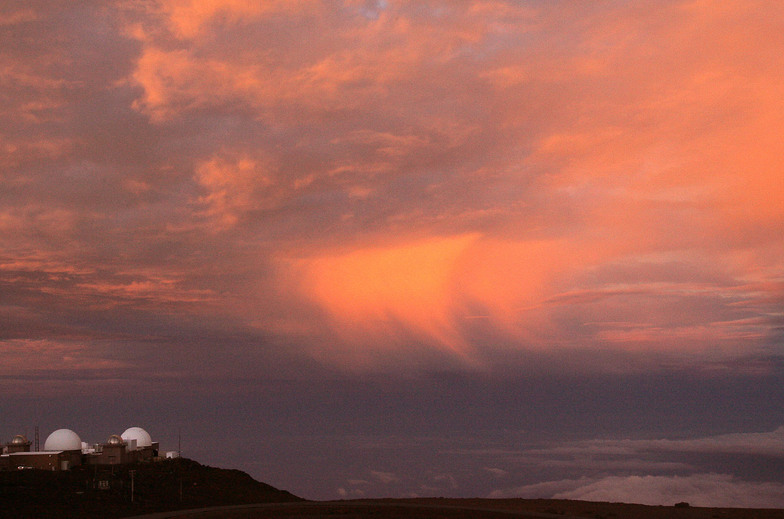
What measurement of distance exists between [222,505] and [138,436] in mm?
51319

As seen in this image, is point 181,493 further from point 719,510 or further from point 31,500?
point 719,510

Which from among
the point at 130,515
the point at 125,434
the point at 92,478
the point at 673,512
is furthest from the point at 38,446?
the point at 673,512

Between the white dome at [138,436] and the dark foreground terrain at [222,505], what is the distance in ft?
70.7

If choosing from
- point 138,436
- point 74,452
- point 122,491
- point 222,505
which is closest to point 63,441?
point 74,452

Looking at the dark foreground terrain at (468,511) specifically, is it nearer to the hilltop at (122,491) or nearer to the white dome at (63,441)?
the hilltop at (122,491)

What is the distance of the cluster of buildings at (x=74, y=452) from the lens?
104 m

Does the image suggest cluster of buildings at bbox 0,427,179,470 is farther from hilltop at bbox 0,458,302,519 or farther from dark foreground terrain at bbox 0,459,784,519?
dark foreground terrain at bbox 0,459,784,519

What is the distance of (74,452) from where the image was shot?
4313 inches

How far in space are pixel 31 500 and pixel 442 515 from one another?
1624 inches

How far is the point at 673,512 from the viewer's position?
66250 mm

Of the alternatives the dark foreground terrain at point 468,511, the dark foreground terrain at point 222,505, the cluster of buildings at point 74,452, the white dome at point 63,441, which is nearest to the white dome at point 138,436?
the cluster of buildings at point 74,452

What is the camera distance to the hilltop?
7111 centimetres

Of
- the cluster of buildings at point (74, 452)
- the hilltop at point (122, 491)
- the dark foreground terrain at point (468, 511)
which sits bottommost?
the dark foreground terrain at point (468, 511)

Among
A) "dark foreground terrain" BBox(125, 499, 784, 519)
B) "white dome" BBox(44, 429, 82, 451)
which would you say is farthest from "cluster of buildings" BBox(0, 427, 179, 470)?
"dark foreground terrain" BBox(125, 499, 784, 519)
